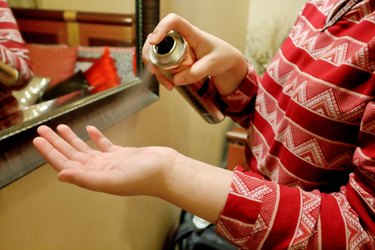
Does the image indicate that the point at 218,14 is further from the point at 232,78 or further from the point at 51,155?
the point at 51,155

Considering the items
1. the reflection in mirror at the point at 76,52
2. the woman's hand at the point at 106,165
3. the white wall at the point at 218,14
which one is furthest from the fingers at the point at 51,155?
the white wall at the point at 218,14

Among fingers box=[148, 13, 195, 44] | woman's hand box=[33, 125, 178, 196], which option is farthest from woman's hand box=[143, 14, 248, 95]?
woman's hand box=[33, 125, 178, 196]

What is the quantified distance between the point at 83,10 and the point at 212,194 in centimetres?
58

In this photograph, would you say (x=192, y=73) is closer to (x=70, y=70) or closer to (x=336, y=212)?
(x=336, y=212)

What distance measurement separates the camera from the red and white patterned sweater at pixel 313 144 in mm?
390

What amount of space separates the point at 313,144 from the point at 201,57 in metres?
0.23

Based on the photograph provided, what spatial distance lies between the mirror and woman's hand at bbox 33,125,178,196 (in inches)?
2.8

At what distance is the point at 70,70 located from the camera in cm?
74

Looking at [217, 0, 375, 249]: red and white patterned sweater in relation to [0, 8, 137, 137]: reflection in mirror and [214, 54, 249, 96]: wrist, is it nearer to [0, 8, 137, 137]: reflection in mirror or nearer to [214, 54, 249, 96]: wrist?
[214, 54, 249, 96]: wrist

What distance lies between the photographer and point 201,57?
0.54m

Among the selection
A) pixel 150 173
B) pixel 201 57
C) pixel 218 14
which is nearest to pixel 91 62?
pixel 201 57

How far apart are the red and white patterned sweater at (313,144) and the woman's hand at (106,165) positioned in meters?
0.10

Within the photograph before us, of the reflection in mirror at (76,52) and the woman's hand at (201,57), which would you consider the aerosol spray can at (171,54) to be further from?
the reflection in mirror at (76,52)

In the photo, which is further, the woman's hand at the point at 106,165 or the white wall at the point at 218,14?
the white wall at the point at 218,14
